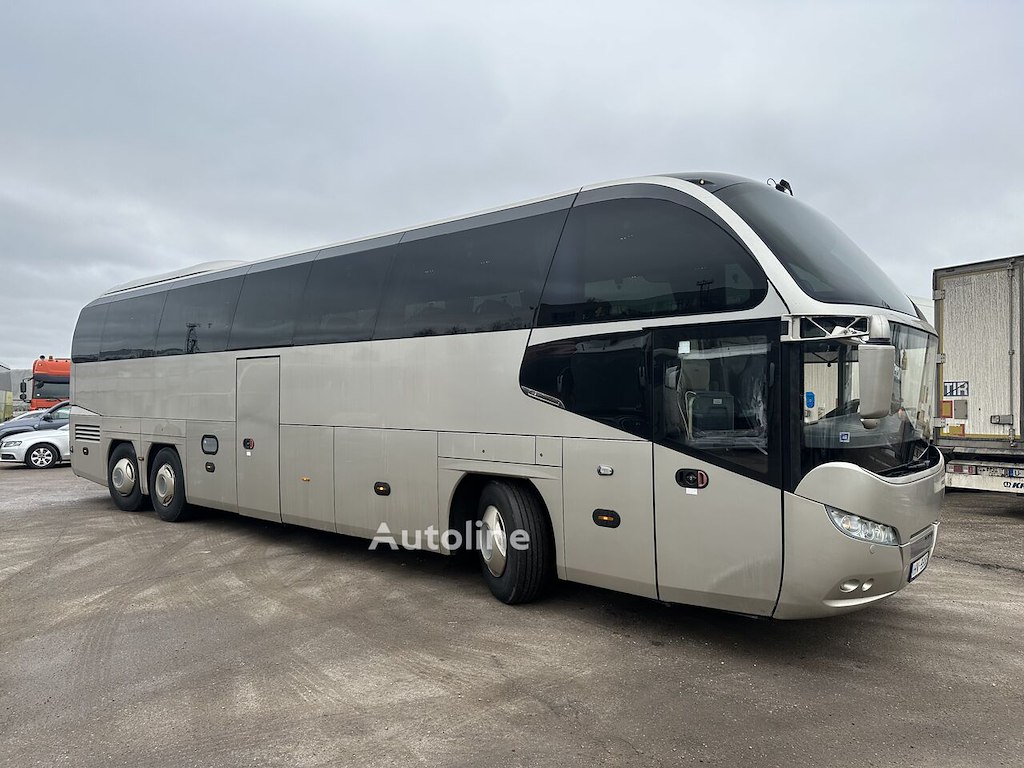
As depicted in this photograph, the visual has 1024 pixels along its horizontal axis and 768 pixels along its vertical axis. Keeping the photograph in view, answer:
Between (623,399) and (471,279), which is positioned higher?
(471,279)

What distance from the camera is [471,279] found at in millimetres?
6656

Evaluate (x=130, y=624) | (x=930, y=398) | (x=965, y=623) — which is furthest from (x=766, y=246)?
(x=130, y=624)

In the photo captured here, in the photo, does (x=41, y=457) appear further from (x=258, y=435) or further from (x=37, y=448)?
(x=258, y=435)

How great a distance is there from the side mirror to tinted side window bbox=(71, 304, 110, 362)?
12.1 meters

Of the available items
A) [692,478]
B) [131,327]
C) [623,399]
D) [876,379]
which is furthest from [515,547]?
[131,327]

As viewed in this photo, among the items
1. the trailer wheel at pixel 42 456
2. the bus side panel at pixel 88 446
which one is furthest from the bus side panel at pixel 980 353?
the trailer wheel at pixel 42 456

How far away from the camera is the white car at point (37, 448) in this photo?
62.6ft

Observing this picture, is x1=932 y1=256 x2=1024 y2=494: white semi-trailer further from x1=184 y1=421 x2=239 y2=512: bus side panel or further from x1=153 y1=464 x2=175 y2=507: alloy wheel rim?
x1=153 y1=464 x2=175 y2=507: alloy wheel rim

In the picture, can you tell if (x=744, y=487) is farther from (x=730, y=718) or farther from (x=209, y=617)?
(x=209, y=617)

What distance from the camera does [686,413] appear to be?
509 centimetres

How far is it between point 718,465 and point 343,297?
478 centimetres

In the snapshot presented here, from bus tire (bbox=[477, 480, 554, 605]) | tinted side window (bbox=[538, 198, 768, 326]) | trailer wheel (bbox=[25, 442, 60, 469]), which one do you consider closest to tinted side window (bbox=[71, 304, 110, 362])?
trailer wheel (bbox=[25, 442, 60, 469])

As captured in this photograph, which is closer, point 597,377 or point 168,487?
point 597,377

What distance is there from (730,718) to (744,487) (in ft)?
4.74
